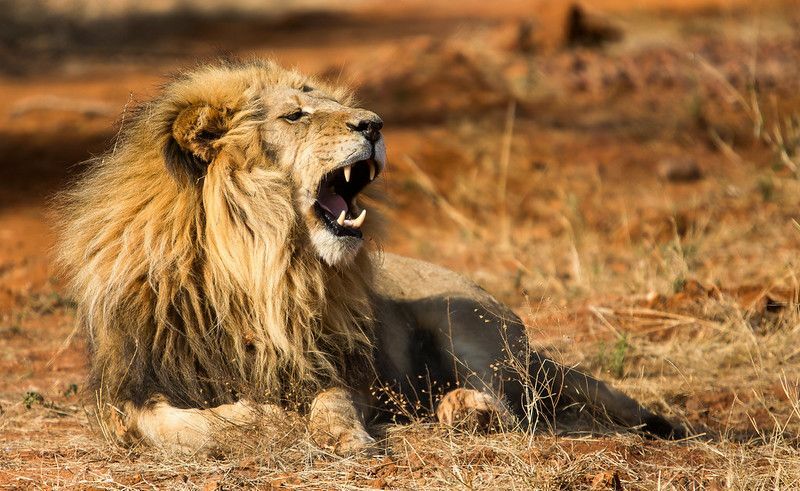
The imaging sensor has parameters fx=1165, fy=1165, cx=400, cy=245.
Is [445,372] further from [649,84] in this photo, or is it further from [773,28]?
[773,28]

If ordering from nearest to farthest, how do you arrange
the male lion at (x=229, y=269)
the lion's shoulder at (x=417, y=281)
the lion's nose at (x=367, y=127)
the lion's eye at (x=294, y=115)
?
the male lion at (x=229, y=269)
the lion's nose at (x=367, y=127)
the lion's eye at (x=294, y=115)
the lion's shoulder at (x=417, y=281)

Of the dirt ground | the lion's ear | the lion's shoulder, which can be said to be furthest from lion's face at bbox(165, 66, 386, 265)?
the lion's shoulder

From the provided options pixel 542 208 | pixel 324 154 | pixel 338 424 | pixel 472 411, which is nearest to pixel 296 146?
pixel 324 154

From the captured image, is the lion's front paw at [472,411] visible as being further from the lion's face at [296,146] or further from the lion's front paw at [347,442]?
the lion's face at [296,146]

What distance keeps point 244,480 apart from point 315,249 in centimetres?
87

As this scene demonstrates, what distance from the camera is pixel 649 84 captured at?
40.5ft

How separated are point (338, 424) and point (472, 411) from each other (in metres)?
0.53

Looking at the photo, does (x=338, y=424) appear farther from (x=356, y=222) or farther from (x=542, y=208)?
(x=542, y=208)

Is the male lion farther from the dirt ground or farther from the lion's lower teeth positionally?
the dirt ground

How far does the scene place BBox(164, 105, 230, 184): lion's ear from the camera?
159 inches

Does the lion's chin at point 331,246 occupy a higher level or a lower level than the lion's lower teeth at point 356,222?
lower

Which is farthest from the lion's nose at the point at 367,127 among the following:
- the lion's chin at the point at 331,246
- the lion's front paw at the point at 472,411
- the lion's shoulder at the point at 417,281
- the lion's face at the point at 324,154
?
the lion's front paw at the point at 472,411

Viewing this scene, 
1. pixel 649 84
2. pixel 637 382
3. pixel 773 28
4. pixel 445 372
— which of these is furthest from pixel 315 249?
pixel 773 28

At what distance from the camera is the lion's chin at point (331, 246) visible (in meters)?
4.07
